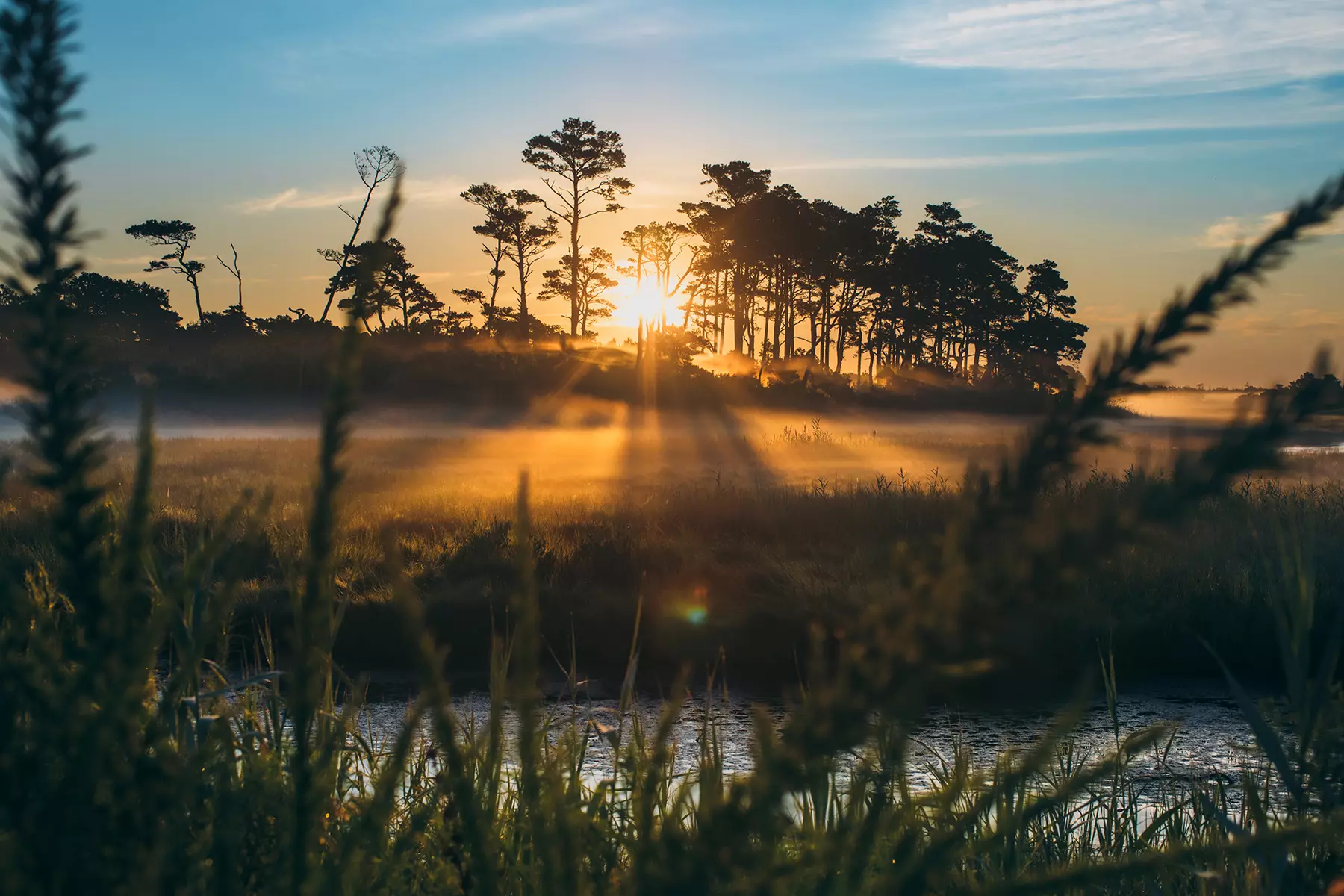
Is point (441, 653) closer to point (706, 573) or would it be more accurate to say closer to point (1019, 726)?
point (1019, 726)

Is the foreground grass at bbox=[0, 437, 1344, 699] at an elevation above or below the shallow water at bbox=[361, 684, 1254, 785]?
above

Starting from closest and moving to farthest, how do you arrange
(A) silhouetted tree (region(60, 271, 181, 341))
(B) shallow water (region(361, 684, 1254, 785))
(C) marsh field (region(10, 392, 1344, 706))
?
(B) shallow water (region(361, 684, 1254, 785)) < (C) marsh field (region(10, 392, 1344, 706)) < (A) silhouetted tree (region(60, 271, 181, 341))

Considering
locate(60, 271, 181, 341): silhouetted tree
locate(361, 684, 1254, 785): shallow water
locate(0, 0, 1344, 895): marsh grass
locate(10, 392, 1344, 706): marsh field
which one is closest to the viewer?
Result: locate(0, 0, 1344, 895): marsh grass

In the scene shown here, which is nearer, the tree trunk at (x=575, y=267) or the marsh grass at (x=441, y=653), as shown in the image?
the marsh grass at (x=441, y=653)

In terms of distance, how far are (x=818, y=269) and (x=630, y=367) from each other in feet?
47.2

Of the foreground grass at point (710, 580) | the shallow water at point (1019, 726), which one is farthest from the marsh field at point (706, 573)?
the shallow water at point (1019, 726)

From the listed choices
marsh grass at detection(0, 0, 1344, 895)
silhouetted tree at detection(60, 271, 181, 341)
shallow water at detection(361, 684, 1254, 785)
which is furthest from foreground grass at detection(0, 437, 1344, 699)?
silhouetted tree at detection(60, 271, 181, 341)

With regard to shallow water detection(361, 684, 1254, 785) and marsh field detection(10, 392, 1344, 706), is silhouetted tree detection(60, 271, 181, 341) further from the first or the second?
shallow water detection(361, 684, 1254, 785)

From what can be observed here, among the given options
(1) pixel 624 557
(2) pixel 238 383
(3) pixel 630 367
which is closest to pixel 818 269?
(3) pixel 630 367

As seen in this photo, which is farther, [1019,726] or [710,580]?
[710,580]

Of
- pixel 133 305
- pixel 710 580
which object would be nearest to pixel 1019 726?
pixel 710 580

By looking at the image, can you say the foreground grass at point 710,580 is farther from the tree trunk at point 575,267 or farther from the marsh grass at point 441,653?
the tree trunk at point 575,267

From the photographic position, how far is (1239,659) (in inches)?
459

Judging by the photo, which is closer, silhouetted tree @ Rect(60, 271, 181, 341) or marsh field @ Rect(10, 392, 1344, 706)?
→ marsh field @ Rect(10, 392, 1344, 706)
